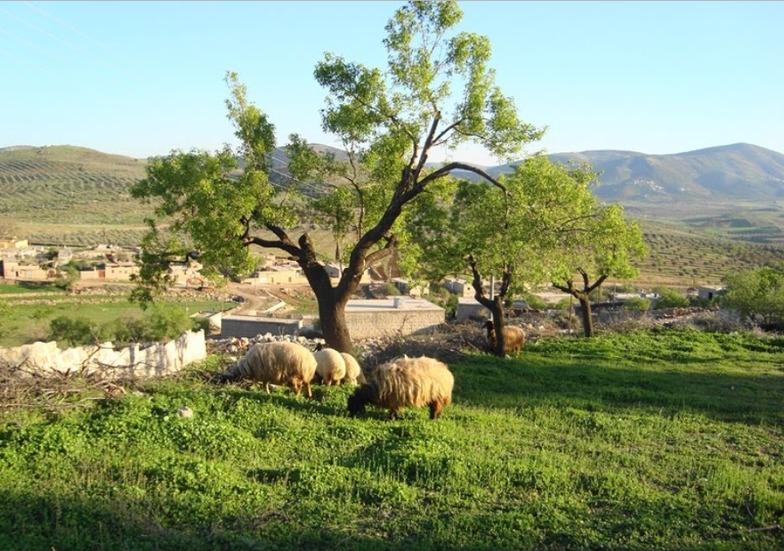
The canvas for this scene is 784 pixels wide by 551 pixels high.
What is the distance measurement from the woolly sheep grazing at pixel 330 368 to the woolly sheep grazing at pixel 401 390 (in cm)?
188

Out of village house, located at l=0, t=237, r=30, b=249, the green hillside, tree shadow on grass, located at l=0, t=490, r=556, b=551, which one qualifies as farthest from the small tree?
the green hillside

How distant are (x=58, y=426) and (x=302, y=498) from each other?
3735mm

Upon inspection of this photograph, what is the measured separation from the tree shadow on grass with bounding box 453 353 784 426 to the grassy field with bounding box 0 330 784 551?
266 mm

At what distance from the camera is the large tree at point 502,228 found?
45.8ft

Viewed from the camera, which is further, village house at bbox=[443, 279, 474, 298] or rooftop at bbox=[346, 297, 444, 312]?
village house at bbox=[443, 279, 474, 298]

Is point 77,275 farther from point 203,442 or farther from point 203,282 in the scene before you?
point 203,442

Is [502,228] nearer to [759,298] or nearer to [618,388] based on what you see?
[618,388]

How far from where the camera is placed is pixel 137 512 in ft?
21.5

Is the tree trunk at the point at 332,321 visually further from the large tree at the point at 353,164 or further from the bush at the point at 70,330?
the bush at the point at 70,330

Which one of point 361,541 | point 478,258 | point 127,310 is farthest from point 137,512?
point 127,310

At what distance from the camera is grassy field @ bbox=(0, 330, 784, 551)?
21.3 feet

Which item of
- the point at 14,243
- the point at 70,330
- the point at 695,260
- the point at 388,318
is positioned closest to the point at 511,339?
the point at 388,318

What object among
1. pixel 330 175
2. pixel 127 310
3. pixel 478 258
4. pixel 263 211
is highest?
pixel 330 175

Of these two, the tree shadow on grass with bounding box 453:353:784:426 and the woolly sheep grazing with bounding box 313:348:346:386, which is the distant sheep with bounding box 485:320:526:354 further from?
the woolly sheep grazing with bounding box 313:348:346:386
